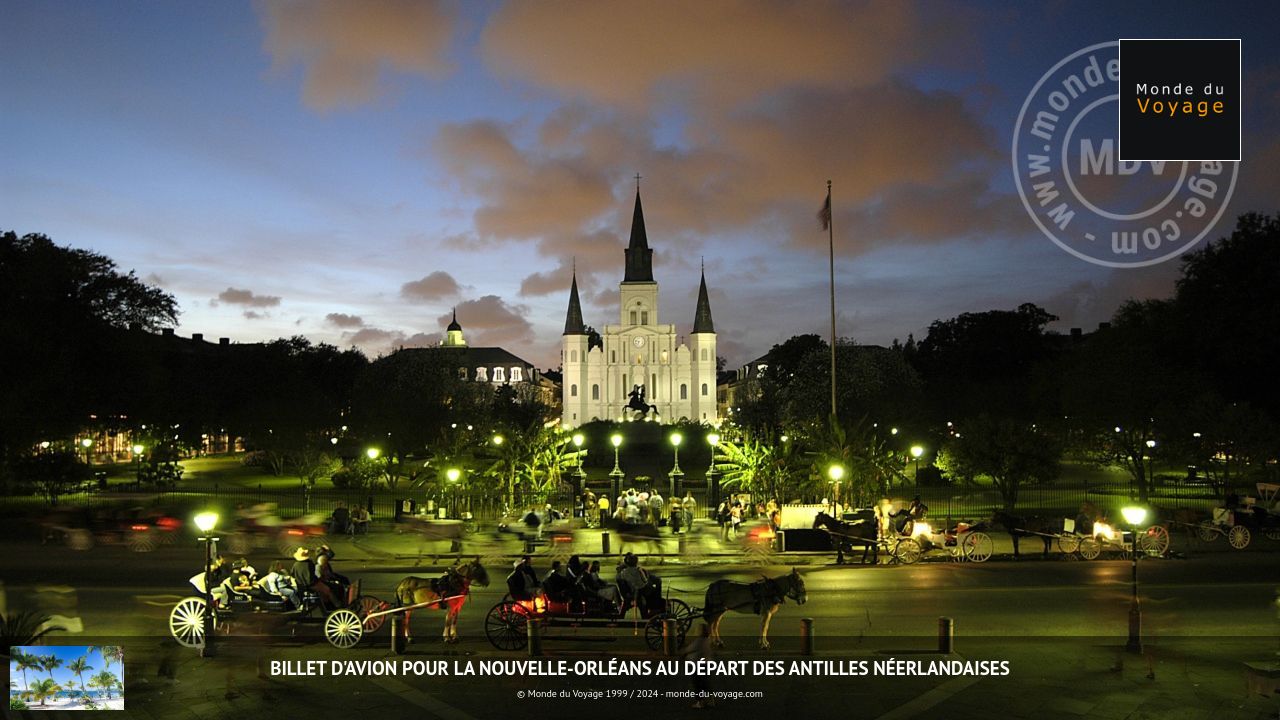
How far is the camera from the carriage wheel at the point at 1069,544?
20.8 metres

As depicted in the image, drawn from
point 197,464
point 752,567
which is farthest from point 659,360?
point 752,567

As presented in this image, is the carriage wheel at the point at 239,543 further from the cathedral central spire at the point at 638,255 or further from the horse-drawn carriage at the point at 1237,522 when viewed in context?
the cathedral central spire at the point at 638,255

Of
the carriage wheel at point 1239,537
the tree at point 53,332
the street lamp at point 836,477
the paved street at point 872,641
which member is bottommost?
the paved street at point 872,641

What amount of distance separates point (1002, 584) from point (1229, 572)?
230 inches

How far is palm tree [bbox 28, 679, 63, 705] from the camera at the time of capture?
921 centimetres

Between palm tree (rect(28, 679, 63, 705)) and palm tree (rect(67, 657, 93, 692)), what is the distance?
239mm

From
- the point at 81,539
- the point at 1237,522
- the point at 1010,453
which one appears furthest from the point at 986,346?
the point at 81,539

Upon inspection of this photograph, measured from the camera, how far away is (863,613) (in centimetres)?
1473

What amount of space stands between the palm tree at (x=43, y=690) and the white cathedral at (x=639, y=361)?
120 meters

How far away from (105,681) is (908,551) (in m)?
16.5

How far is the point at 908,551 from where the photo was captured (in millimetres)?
20281

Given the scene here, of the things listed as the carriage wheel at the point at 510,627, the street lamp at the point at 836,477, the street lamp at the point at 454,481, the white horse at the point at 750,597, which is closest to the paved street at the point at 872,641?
the carriage wheel at the point at 510,627

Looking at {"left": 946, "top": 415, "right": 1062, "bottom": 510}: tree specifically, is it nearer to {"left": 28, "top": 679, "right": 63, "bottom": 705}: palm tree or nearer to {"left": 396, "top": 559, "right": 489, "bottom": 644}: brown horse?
{"left": 396, "top": 559, "right": 489, "bottom": 644}: brown horse

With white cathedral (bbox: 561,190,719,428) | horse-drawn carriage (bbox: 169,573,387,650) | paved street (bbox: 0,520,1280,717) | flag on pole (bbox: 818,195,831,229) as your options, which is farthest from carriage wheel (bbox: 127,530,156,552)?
white cathedral (bbox: 561,190,719,428)
